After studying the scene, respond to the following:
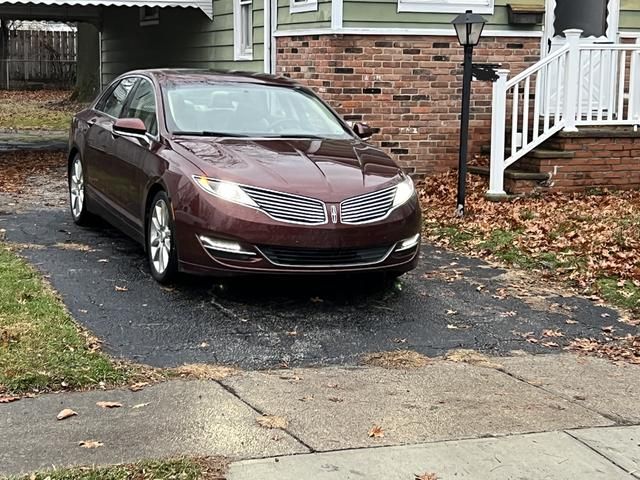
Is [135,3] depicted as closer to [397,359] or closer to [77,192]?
[77,192]

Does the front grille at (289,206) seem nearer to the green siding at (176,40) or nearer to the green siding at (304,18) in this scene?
the green siding at (304,18)

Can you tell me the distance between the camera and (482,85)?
42.0ft

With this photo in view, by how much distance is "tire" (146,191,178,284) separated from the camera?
22.0 feet

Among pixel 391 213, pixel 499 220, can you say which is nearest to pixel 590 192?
pixel 499 220

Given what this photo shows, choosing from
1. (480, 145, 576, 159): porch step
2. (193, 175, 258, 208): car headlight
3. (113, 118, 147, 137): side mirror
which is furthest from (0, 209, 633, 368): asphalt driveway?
(480, 145, 576, 159): porch step

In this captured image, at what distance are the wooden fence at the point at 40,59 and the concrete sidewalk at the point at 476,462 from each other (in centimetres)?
3525

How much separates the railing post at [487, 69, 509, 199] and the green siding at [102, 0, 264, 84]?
4.32m

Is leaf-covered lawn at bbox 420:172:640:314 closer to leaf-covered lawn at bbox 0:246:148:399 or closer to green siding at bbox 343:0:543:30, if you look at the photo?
green siding at bbox 343:0:543:30

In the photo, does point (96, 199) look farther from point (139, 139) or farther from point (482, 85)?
point (482, 85)

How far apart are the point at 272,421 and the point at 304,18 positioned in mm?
8958

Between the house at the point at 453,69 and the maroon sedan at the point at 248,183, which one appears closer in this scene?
the maroon sedan at the point at 248,183

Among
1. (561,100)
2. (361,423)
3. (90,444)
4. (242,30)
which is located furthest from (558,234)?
(242,30)

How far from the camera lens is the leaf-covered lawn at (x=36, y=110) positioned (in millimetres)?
23062

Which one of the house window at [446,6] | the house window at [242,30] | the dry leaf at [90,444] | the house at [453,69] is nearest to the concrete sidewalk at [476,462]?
the dry leaf at [90,444]
